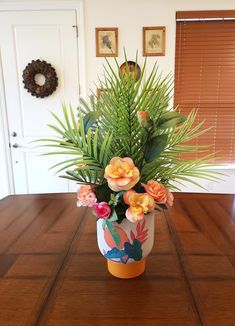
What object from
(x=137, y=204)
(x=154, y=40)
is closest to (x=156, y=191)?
(x=137, y=204)

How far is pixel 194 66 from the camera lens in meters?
2.61

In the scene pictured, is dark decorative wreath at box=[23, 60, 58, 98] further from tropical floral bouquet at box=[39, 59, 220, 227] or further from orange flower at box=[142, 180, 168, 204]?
orange flower at box=[142, 180, 168, 204]

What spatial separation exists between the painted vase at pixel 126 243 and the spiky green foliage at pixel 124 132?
135 mm

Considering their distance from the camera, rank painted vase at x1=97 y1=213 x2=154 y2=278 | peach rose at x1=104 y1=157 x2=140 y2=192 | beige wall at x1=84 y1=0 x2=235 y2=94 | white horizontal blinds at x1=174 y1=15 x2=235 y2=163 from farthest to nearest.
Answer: white horizontal blinds at x1=174 y1=15 x2=235 y2=163
beige wall at x1=84 y1=0 x2=235 y2=94
painted vase at x1=97 y1=213 x2=154 y2=278
peach rose at x1=104 y1=157 x2=140 y2=192

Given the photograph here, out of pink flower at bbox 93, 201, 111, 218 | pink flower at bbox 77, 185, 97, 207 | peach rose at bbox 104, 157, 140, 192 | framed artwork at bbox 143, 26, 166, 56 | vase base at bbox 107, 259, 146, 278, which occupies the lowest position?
vase base at bbox 107, 259, 146, 278

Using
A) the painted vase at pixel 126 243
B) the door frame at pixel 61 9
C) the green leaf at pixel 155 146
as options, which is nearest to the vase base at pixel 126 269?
the painted vase at pixel 126 243

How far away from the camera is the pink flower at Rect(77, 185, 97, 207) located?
671mm

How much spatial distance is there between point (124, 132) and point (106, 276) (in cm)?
46

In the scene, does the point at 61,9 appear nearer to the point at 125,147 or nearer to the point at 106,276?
the point at 125,147

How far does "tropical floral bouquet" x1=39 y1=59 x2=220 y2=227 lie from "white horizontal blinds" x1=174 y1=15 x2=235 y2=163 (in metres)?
2.09

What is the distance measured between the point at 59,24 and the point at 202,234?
240 centimetres

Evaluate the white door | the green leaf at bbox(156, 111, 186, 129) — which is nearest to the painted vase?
the green leaf at bbox(156, 111, 186, 129)

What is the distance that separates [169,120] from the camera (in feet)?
2.20

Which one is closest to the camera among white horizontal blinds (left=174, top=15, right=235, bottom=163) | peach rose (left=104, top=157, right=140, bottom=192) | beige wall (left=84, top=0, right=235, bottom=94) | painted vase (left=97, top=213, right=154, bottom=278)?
peach rose (left=104, top=157, right=140, bottom=192)
